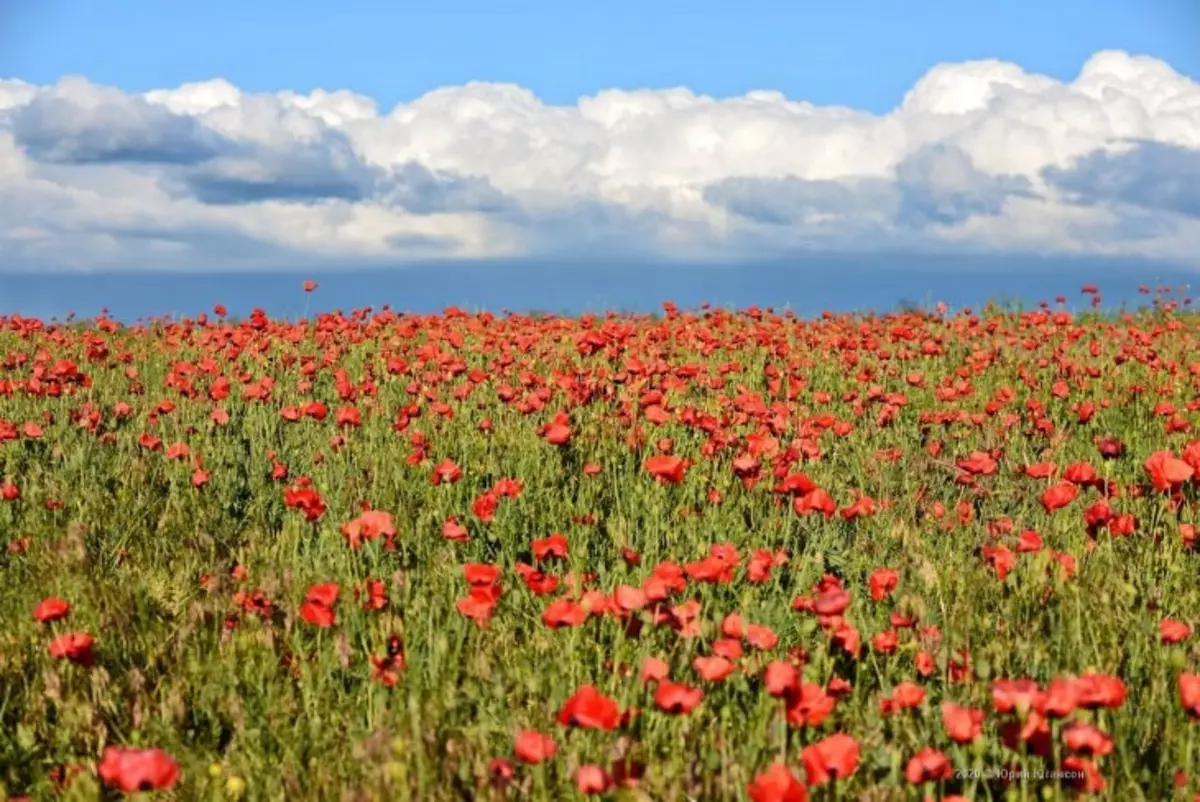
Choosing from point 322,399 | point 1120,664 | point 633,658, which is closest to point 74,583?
point 633,658

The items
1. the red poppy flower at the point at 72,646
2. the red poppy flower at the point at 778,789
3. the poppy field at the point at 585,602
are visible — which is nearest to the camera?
the red poppy flower at the point at 778,789

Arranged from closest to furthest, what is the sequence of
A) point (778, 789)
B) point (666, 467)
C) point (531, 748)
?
point (778, 789), point (531, 748), point (666, 467)

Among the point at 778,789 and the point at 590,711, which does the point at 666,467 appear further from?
the point at 778,789

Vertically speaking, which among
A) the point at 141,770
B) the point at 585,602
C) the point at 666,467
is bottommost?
the point at 141,770

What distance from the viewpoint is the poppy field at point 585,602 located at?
9.38ft

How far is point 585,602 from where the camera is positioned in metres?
3.33

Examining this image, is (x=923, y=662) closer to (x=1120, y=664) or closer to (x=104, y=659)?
(x=1120, y=664)

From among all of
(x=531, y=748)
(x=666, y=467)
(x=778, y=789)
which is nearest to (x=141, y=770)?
(x=531, y=748)

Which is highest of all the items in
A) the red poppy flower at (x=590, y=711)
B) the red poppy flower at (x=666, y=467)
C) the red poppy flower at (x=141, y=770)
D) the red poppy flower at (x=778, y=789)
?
the red poppy flower at (x=666, y=467)

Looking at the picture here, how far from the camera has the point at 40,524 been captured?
487 centimetres

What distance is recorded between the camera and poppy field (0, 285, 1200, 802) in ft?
9.38

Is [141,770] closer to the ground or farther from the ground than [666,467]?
closer to the ground

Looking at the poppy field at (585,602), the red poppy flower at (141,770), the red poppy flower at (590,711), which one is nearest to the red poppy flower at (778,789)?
the poppy field at (585,602)

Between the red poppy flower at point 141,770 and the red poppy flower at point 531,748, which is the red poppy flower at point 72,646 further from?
the red poppy flower at point 531,748
